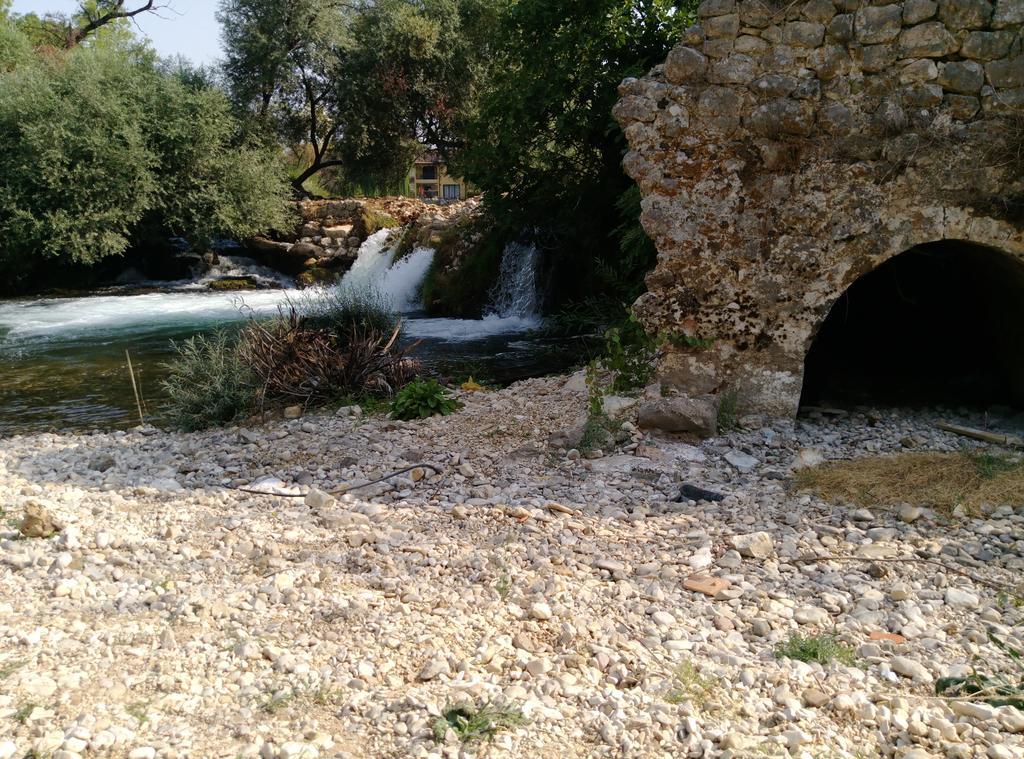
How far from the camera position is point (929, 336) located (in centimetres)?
890

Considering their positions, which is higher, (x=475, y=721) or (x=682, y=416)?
(x=682, y=416)

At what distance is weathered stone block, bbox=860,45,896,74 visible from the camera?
5969mm

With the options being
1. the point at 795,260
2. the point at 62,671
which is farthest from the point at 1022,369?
the point at 62,671

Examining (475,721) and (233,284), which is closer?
(475,721)

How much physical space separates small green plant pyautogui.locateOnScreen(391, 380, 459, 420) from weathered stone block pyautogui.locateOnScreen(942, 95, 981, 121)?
471 cm

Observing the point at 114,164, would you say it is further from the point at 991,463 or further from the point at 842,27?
the point at 991,463

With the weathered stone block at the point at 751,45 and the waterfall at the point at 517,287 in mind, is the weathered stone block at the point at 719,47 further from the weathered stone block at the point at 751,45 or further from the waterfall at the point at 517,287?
the waterfall at the point at 517,287

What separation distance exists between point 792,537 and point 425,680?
2324 mm

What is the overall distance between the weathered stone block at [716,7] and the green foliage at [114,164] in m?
18.7

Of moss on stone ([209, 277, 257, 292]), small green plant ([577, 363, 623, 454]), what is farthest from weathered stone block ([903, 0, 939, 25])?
moss on stone ([209, 277, 257, 292])

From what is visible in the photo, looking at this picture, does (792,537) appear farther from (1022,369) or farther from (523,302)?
(523,302)

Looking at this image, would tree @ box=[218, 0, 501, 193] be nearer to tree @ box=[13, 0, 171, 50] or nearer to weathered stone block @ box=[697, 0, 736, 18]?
tree @ box=[13, 0, 171, 50]

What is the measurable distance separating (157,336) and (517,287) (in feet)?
21.7

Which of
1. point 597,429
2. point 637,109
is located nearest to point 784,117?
point 637,109
